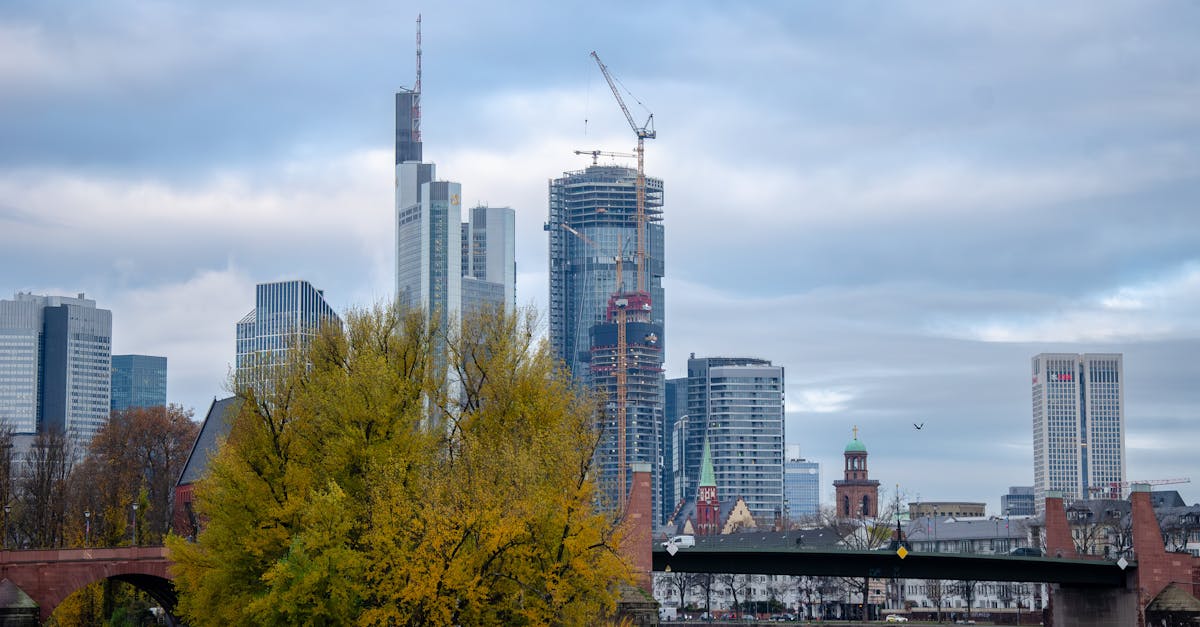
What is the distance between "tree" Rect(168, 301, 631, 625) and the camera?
80.6 metres

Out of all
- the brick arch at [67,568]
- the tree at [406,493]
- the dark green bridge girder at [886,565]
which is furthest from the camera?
the dark green bridge girder at [886,565]

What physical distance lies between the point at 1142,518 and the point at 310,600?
70.4 meters

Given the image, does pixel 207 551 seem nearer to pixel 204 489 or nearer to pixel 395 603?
pixel 204 489

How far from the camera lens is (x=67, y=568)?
378ft

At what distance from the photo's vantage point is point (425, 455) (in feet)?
286

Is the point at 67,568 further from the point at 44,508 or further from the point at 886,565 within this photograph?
the point at 886,565

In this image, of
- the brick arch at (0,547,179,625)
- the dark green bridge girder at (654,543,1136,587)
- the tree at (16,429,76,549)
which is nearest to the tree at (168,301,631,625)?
the brick arch at (0,547,179,625)

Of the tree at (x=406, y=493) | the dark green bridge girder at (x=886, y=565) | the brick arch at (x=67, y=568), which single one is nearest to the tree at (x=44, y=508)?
the brick arch at (x=67, y=568)

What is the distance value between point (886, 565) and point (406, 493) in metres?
49.4

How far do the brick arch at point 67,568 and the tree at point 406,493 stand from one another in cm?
2068

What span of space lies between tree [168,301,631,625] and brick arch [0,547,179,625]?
20684 mm

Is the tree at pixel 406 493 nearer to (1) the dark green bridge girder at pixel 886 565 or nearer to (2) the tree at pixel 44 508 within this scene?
(1) the dark green bridge girder at pixel 886 565

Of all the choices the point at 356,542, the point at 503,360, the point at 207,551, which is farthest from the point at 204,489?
the point at 503,360

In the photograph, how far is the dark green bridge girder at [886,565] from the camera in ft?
385
